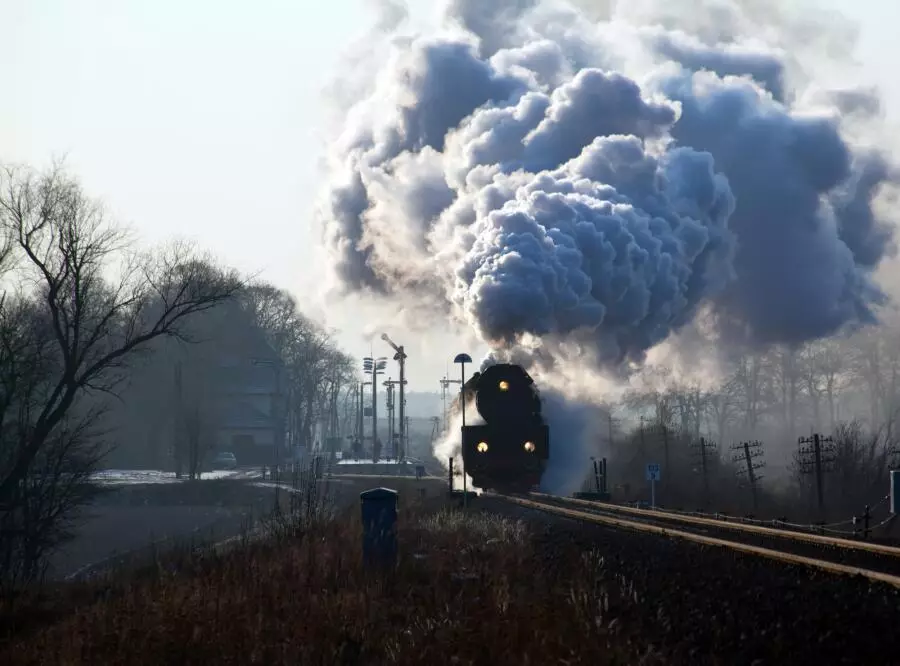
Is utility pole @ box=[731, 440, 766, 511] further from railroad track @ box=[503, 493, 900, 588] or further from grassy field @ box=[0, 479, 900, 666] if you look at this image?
grassy field @ box=[0, 479, 900, 666]

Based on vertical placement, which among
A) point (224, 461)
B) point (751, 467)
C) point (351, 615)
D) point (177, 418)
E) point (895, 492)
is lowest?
point (351, 615)

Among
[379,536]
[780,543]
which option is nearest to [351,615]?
[379,536]

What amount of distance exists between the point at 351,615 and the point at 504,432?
67.5ft

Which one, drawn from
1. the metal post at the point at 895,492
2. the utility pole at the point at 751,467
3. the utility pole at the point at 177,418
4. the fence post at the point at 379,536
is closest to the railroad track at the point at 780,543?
the metal post at the point at 895,492

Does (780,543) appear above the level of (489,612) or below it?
above

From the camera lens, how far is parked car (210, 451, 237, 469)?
8262 cm

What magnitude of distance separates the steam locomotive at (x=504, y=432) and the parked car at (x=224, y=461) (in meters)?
55.1

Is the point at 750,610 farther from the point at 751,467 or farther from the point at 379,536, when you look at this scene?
the point at 751,467

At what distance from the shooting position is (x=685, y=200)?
4078 cm

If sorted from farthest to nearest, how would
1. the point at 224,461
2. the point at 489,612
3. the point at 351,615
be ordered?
the point at 224,461, the point at 351,615, the point at 489,612

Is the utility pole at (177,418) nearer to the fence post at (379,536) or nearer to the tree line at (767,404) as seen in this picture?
the tree line at (767,404)

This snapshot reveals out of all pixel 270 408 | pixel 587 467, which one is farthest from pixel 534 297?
pixel 270 408

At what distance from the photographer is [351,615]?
10.1 metres

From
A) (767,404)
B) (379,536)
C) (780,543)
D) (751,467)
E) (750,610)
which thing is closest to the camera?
(750,610)
